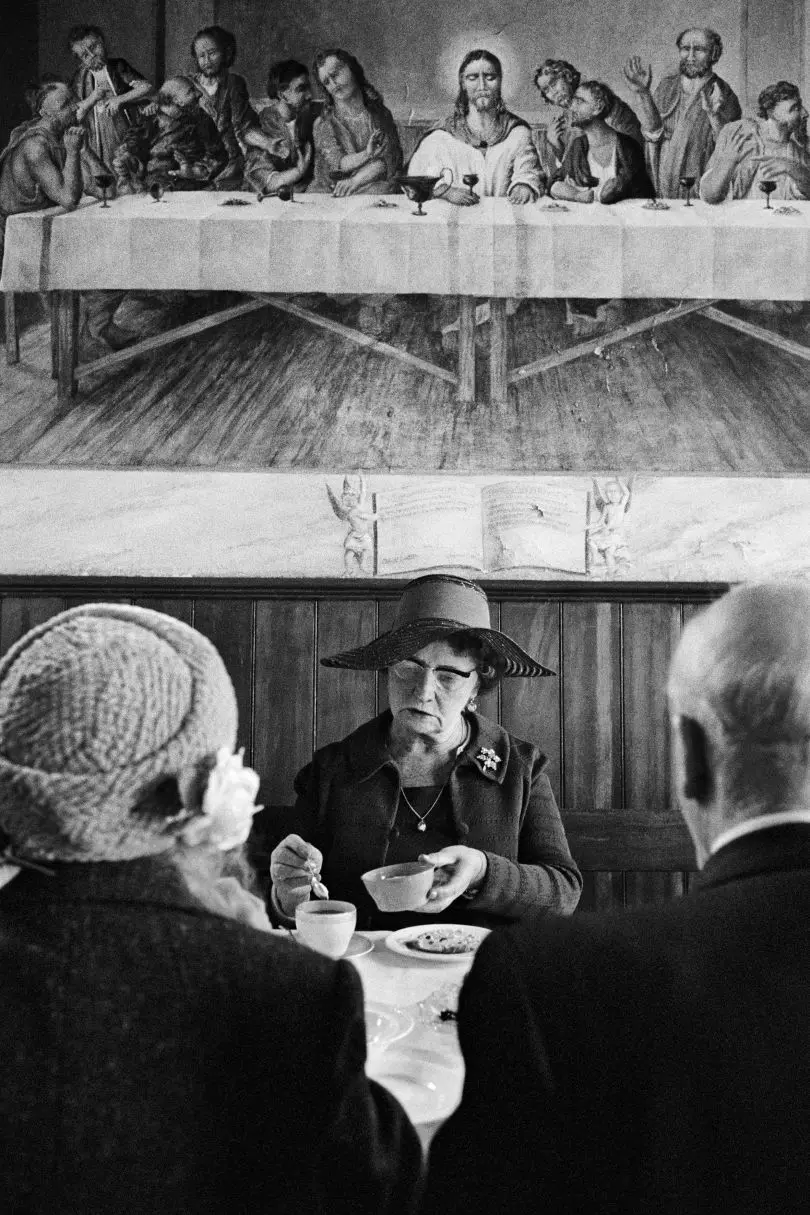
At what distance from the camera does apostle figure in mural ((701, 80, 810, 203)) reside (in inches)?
156

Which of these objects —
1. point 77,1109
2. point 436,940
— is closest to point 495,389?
point 436,940

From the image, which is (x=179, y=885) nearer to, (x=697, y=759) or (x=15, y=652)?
(x=15, y=652)

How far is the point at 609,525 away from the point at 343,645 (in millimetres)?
1059

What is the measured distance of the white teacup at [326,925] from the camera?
6.16ft

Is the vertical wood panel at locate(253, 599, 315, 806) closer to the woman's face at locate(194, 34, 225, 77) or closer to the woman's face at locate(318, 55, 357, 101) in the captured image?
the woman's face at locate(318, 55, 357, 101)

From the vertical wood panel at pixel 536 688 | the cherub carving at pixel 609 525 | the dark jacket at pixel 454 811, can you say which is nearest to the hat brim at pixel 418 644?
the dark jacket at pixel 454 811

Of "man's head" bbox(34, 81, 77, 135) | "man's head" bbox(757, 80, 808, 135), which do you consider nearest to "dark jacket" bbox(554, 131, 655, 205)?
"man's head" bbox(757, 80, 808, 135)

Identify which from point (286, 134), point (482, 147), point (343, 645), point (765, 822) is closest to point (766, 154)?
point (482, 147)

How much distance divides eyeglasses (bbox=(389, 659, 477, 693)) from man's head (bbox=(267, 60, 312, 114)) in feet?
7.77

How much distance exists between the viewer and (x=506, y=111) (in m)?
4.00

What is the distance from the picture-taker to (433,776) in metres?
2.87

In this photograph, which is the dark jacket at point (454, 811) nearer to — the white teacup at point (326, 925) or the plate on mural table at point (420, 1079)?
the white teacup at point (326, 925)

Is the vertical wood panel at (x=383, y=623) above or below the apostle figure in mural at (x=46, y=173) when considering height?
below

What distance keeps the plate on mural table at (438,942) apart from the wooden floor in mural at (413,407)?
2.08 m
